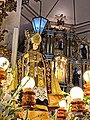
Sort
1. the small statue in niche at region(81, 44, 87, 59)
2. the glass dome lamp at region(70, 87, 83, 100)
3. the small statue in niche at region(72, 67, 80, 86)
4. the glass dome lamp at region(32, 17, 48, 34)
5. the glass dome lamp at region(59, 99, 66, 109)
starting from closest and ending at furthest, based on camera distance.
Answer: the glass dome lamp at region(70, 87, 83, 100)
the glass dome lamp at region(59, 99, 66, 109)
the glass dome lamp at region(32, 17, 48, 34)
the small statue in niche at region(72, 67, 80, 86)
the small statue in niche at region(81, 44, 87, 59)

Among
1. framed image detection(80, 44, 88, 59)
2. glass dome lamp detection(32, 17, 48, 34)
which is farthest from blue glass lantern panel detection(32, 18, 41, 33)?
framed image detection(80, 44, 88, 59)

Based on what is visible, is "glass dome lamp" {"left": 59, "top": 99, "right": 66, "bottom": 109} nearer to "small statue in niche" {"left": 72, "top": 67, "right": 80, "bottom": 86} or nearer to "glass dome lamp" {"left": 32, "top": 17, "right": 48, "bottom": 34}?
"glass dome lamp" {"left": 32, "top": 17, "right": 48, "bottom": 34}

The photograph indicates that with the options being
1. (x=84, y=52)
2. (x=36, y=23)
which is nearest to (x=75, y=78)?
(x=84, y=52)

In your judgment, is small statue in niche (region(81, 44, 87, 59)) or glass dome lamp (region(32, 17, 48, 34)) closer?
glass dome lamp (region(32, 17, 48, 34))

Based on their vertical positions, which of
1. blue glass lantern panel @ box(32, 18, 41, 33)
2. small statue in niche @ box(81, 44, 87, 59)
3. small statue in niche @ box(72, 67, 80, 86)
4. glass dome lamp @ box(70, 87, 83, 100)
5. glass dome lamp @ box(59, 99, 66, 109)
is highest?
blue glass lantern panel @ box(32, 18, 41, 33)

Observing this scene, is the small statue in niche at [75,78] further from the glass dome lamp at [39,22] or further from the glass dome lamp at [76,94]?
the glass dome lamp at [76,94]

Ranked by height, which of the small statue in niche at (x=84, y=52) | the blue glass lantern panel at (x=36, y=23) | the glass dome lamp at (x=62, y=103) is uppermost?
the blue glass lantern panel at (x=36, y=23)

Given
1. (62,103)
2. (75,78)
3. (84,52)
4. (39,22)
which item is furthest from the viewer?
(84,52)

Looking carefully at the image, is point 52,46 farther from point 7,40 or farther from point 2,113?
point 2,113

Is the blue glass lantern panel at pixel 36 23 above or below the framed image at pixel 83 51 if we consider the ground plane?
above

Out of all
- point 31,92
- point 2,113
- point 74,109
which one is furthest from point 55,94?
point 2,113

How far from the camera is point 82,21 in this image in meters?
11.0

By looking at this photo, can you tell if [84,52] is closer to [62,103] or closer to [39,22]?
[39,22]

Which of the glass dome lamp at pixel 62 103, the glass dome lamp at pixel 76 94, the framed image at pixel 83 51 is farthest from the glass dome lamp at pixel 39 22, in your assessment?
the glass dome lamp at pixel 76 94
